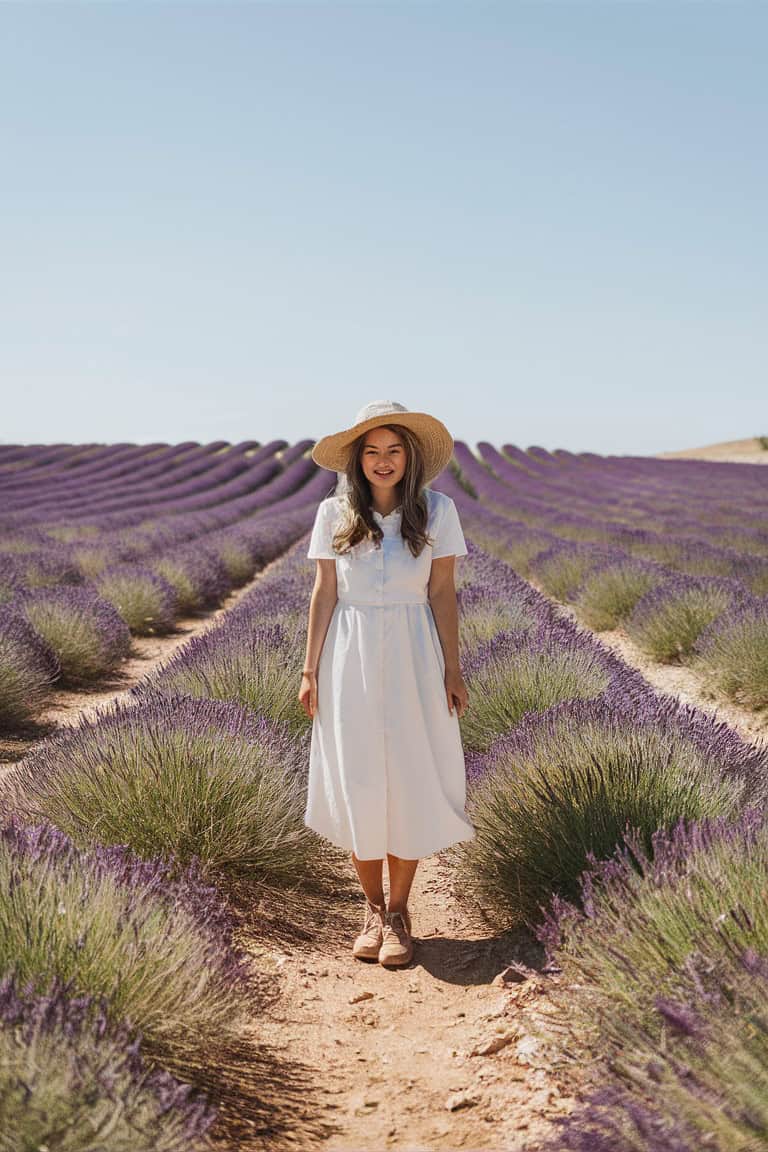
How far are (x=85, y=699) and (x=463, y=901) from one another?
4.23 metres

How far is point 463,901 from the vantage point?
332cm

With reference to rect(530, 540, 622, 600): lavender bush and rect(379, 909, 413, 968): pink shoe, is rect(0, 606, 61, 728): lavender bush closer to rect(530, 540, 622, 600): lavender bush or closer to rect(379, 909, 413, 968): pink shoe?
rect(379, 909, 413, 968): pink shoe

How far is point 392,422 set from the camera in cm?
287

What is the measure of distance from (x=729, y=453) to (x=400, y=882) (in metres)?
52.9

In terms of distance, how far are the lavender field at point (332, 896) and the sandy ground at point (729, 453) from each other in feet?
142

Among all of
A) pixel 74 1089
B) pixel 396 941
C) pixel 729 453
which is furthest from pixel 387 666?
pixel 729 453

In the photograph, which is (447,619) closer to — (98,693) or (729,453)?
(98,693)

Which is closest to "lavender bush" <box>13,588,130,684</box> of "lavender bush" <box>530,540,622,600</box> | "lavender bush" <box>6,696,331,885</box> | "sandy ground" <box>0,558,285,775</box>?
"sandy ground" <box>0,558,285,775</box>

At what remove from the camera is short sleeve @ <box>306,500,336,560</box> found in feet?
9.50

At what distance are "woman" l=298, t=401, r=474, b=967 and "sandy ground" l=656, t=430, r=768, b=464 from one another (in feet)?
147

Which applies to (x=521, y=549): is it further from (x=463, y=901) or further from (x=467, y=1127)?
(x=467, y=1127)

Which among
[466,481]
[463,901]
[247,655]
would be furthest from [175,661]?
[466,481]

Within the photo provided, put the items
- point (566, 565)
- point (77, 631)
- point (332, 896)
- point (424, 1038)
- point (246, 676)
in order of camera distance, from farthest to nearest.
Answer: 1. point (566, 565)
2. point (77, 631)
3. point (246, 676)
4. point (332, 896)
5. point (424, 1038)

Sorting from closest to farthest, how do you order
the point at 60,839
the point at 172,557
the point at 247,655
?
the point at 60,839 → the point at 247,655 → the point at 172,557
